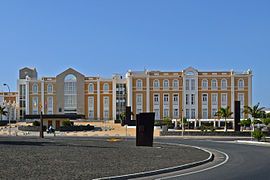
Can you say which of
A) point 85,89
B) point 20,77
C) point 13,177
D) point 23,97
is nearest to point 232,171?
point 13,177

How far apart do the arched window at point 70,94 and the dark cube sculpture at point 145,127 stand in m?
68.4

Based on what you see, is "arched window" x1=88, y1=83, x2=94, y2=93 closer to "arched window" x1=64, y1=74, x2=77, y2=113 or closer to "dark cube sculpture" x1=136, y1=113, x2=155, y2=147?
"arched window" x1=64, y1=74, x2=77, y2=113

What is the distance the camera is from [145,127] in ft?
93.8

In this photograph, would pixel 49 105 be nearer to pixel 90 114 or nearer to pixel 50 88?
pixel 50 88

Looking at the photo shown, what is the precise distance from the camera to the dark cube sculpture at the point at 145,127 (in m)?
28.5

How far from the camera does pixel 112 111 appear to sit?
95.1 m

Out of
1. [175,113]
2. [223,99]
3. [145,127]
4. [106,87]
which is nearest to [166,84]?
[175,113]

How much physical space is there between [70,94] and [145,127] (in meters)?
69.3

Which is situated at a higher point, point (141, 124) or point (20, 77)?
point (20, 77)

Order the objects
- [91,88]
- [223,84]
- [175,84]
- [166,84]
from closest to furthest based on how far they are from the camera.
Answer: [223,84], [175,84], [166,84], [91,88]

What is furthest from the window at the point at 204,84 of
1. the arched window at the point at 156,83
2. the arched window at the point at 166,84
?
the arched window at the point at 156,83

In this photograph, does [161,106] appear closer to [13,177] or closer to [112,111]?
[112,111]

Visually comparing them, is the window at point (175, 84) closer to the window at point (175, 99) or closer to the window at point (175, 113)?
the window at point (175, 99)

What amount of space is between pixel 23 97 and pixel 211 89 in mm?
48462
